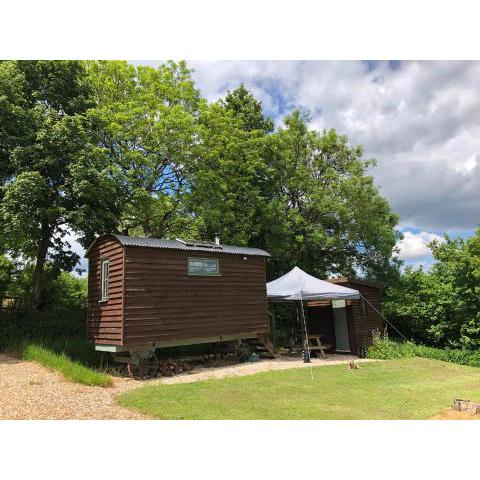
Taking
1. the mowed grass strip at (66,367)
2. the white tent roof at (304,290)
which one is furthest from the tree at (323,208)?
the mowed grass strip at (66,367)

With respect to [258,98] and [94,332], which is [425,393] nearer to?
[94,332]

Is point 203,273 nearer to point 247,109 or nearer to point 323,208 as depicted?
point 323,208

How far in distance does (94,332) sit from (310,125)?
1739cm

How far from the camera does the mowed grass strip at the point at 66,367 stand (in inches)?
368

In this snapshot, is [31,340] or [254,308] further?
[254,308]

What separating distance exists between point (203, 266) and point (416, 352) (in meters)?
8.29

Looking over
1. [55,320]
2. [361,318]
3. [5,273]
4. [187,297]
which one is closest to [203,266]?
[187,297]

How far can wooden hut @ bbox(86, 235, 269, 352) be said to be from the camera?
11500 mm

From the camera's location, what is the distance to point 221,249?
549 inches

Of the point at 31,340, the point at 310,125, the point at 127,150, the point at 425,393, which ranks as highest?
the point at 310,125

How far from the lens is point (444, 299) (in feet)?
52.0

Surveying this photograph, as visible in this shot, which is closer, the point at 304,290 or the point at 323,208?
the point at 304,290

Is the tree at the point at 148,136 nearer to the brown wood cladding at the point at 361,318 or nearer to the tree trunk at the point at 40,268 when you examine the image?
the tree trunk at the point at 40,268
